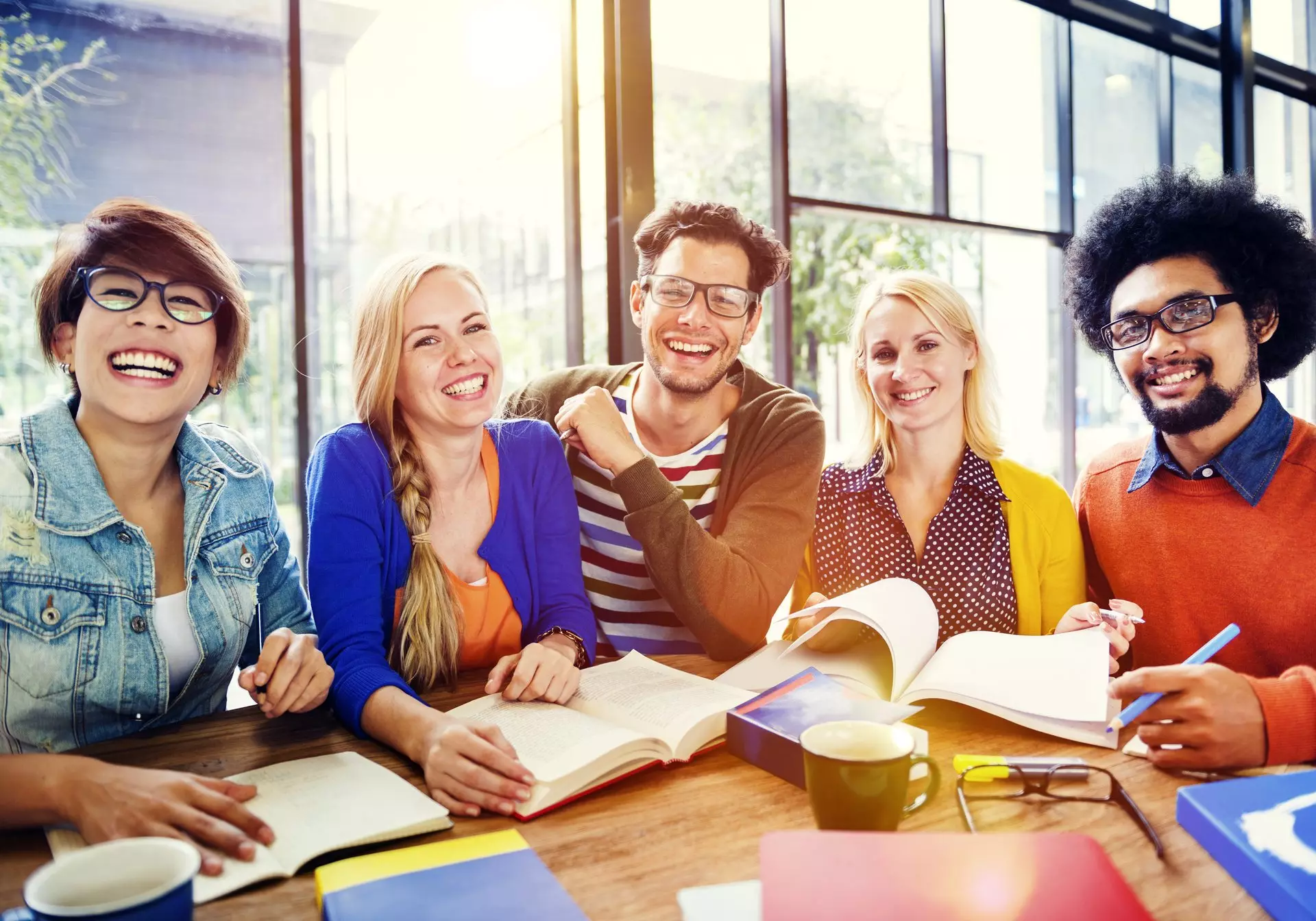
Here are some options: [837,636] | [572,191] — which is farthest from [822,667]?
[572,191]

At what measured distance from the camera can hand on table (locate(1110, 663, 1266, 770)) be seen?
94cm

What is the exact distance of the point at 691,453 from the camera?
1867 millimetres

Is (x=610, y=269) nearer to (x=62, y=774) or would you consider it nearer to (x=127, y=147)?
(x=127, y=147)

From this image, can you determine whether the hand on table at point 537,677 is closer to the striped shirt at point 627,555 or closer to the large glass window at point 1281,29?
the striped shirt at point 627,555

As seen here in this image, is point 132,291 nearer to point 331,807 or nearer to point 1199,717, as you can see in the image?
point 331,807

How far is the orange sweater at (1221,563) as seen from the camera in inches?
59.4

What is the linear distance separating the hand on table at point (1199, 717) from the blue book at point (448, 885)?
0.71 meters

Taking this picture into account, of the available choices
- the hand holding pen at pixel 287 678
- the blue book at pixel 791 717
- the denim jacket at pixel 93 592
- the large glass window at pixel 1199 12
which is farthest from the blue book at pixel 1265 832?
the large glass window at pixel 1199 12

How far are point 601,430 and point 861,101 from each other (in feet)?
9.52

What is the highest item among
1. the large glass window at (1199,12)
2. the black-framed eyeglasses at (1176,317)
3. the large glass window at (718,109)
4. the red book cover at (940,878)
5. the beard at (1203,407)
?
the large glass window at (1199,12)

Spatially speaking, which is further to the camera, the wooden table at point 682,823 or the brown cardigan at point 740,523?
the brown cardigan at point 740,523

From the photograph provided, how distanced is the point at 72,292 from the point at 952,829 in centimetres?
139

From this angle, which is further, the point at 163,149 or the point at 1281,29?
the point at 1281,29

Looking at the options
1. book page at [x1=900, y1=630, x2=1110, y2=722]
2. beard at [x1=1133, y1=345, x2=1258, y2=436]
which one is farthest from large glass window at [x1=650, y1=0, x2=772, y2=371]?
book page at [x1=900, y1=630, x2=1110, y2=722]
